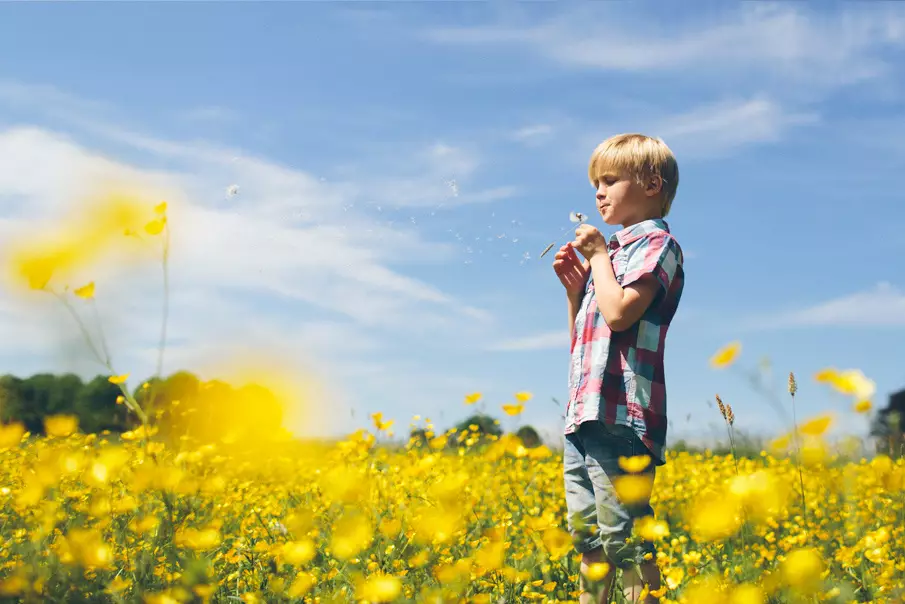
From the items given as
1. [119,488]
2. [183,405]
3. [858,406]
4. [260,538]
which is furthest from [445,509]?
[183,405]

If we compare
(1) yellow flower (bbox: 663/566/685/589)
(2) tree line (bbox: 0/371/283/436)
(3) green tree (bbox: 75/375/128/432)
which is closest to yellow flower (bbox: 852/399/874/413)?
(1) yellow flower (bbox: 663/566/685/589)

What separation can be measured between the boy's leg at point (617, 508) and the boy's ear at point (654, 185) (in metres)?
0.90

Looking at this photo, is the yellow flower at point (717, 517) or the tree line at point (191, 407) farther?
the tree line at point (191, 407)

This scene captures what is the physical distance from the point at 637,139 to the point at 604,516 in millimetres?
1386

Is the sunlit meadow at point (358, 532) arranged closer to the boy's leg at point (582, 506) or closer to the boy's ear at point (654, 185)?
the boy's leg at point (582, 506)

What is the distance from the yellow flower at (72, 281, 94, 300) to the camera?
7.64 ft

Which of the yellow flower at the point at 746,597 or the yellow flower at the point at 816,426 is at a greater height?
the yellow flower at the point at 816,426

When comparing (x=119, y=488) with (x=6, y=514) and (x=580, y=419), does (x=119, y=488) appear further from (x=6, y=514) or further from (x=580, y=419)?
(x=580, y=419)

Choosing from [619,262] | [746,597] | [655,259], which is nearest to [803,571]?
[746,597]

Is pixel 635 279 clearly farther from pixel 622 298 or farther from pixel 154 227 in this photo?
pixel 154 227

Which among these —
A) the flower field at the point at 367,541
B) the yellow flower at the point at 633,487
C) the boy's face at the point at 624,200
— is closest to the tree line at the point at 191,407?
the flower field at the point at 367,541

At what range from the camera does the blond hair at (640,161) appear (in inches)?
118

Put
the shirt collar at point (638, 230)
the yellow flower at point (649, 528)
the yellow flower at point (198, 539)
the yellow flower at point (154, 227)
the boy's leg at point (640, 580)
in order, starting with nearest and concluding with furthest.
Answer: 1. the yellow flower at point (649, 528)
2. the yellow flower at point (154, 227)
3. the yellow flower at point (198, 539)
4. the boy's leg at point (640, 580)
5. the shirt collar at point (638, 230)

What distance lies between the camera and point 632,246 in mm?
2836
